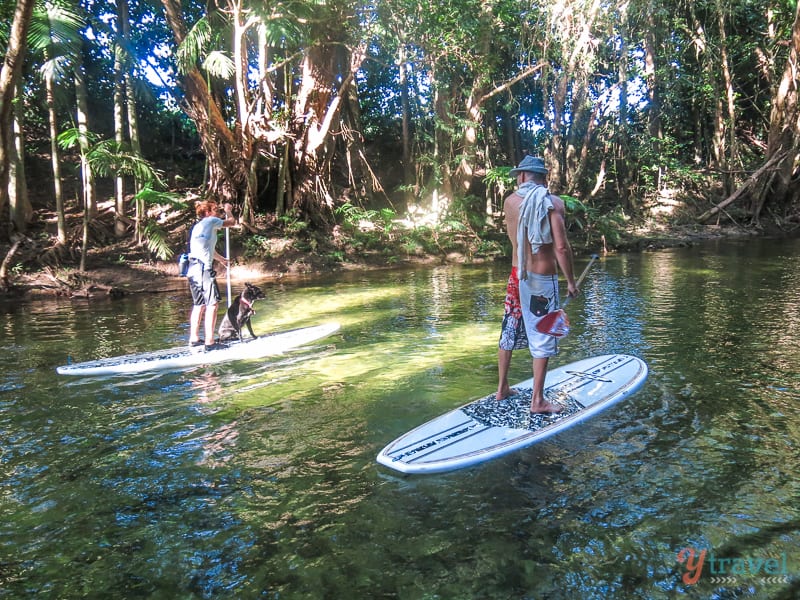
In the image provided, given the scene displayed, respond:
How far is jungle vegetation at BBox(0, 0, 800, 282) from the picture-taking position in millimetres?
13539

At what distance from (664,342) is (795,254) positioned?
1010 centimetres

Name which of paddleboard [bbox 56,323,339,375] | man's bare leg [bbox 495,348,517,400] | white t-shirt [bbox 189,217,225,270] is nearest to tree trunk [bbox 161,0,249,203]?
white t-shirt [bbox 189,217,225,270]

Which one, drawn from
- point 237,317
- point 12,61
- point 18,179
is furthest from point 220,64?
point 237,317

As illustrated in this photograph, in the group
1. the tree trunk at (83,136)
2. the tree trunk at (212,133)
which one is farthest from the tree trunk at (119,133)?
the tree trunk at (212,133)

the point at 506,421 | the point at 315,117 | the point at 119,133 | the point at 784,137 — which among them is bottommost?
the point at 506,421

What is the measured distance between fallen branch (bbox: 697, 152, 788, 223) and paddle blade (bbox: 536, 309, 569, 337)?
61.3ft

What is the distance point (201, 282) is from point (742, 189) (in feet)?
63.8

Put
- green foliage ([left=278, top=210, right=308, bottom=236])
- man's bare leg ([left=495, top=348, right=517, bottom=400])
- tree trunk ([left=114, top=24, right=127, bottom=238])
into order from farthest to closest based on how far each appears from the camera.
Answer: green foliage ([left=278, top=210, right=308, bottom=236])
tree trunk ([left=114, top=24, right=127, bottom=238])
man's bare leg ([left=495, top=348, right=517, bottom=400])

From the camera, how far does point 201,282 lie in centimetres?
647

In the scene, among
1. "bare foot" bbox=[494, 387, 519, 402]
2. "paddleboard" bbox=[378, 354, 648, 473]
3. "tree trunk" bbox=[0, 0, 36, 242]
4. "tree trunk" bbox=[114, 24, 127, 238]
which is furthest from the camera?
"tree trunk" bbox=[114, 24, 127, 238]

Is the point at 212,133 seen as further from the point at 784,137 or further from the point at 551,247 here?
the point at 784,137

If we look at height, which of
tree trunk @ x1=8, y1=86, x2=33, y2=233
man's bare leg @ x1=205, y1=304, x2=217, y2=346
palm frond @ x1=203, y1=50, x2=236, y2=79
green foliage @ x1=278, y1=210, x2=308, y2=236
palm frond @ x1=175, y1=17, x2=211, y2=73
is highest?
palm frond @ x1=175, y1=17, x2=211, y2=73

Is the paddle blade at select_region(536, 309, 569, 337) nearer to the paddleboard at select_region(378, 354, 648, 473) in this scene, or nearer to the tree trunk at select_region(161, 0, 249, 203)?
the paddleboard at select_region(378, 354, 648, 473)

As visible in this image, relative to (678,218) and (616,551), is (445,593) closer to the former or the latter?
(616,551)
